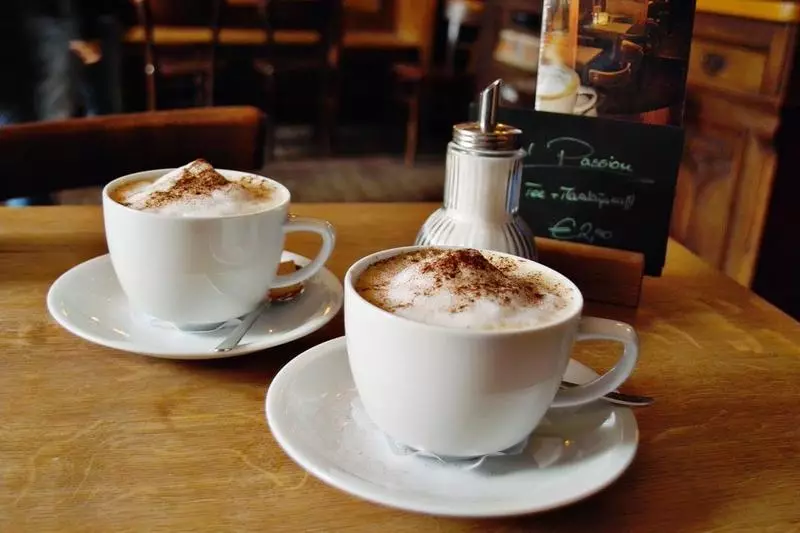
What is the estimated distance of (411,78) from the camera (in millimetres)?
4379

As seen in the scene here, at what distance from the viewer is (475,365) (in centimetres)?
50

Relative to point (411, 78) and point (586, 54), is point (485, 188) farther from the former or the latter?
point (411, 78)

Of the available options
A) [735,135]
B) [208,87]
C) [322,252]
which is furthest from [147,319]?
[208,87]

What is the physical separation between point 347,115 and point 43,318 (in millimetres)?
4410

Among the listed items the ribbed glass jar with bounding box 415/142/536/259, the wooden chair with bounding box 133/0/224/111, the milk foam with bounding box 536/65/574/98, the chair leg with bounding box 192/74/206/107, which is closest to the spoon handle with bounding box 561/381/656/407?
the ribbed glass jar with bounding box 415/142/536/259

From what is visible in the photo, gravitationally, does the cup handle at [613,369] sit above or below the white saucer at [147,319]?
above

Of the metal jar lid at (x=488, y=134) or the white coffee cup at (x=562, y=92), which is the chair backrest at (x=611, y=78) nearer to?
the white coffee cup at (x=562, y=92)

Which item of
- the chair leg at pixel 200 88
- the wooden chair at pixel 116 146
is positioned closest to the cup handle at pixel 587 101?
the wooden chair at pixel 116 146

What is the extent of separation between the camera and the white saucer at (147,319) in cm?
70

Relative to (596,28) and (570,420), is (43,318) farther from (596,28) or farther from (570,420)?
(596,28)

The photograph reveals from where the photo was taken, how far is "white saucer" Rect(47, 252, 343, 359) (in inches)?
27.5

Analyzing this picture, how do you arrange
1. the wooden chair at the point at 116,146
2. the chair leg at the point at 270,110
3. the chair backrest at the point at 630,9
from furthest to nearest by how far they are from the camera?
the chair leg at the point at 270,110
the wooden chair at the point at 116,146
the chair backrest at the point at 630,9

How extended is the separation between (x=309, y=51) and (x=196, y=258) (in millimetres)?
3912

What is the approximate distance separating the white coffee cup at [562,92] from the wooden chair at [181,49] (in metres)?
3.18
